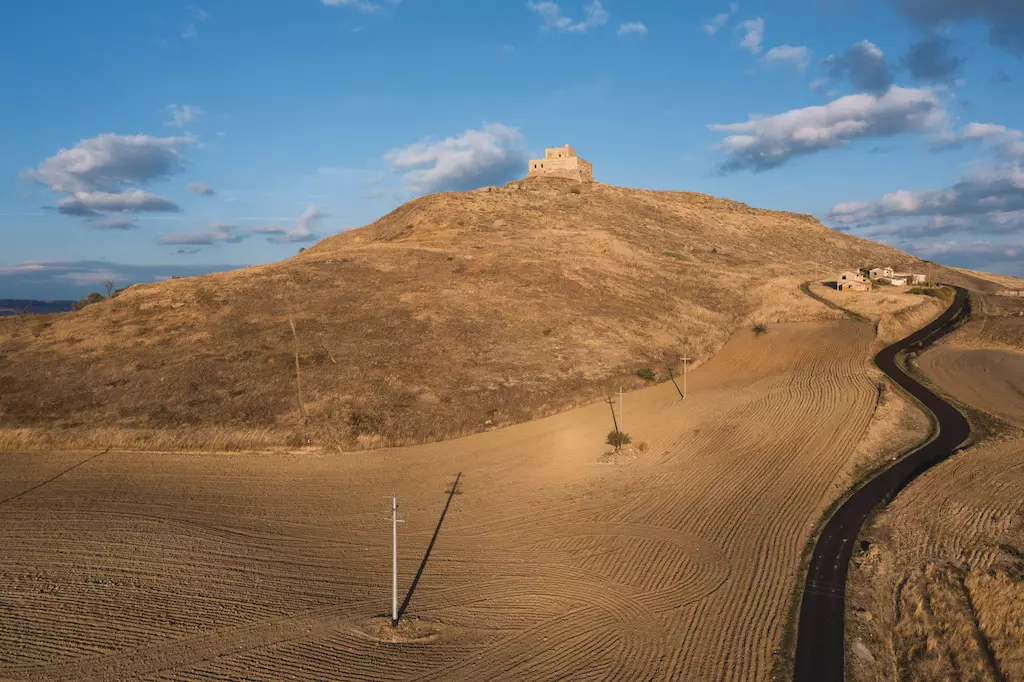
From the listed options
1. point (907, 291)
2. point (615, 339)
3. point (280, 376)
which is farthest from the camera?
point (907, 291)

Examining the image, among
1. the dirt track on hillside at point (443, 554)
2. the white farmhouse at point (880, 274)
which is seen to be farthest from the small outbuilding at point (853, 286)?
the dirt track on hillside at point (443, 554)

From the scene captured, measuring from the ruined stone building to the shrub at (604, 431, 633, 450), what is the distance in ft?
326

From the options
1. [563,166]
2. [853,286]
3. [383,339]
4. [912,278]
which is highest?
[563,166]

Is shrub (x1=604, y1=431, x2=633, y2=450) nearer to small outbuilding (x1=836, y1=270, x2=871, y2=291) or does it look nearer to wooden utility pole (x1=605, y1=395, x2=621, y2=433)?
wooden utility pole (x1=605, y1=395, x2=621, y2=433)

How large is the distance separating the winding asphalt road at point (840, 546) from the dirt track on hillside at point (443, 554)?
2.86 feet

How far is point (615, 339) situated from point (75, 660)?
150ft

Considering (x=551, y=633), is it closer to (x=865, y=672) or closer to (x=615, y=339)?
(x=865, y=672)

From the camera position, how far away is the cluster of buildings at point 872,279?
269ft

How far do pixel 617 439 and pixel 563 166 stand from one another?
341 feet

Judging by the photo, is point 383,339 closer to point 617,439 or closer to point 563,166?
point 617,439

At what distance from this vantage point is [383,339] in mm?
51562

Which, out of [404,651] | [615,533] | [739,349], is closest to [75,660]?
[404,651]

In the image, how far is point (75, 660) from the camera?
57.9 feet

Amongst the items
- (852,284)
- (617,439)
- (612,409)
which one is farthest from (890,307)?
(617,439)
